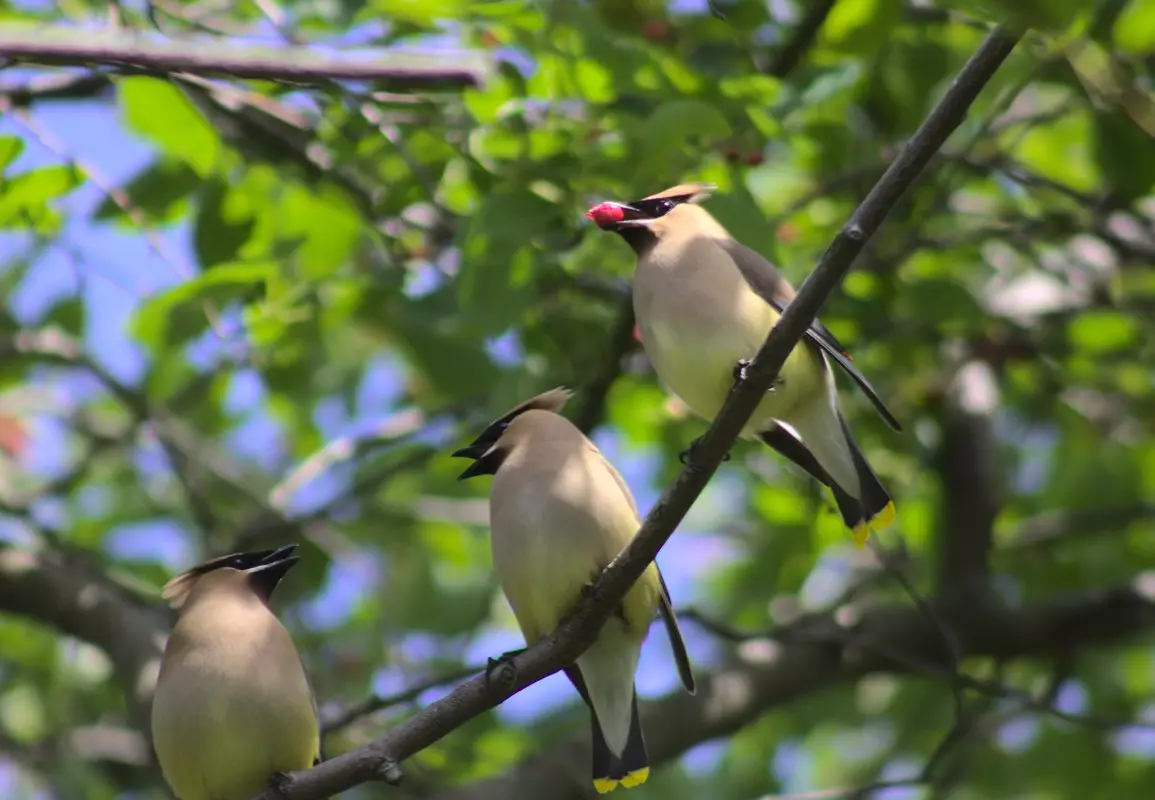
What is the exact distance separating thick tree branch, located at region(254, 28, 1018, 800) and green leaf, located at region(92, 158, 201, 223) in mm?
2499

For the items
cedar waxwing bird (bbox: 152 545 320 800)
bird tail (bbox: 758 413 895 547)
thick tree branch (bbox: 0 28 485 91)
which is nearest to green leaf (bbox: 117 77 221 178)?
cedar waxwing bird (bbox: 152 545 320 800)

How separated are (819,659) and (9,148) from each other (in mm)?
3829

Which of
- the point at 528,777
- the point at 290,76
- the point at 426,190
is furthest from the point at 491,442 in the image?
the point at 290,76

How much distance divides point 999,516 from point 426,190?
3939mm

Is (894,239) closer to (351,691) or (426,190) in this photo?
(426,190)

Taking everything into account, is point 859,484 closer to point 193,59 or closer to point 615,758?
point 615,758

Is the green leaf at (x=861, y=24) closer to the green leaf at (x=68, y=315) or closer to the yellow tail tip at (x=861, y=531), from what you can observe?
the yellow tail tip at (x=861, y=531)

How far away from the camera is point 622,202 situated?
4.55m

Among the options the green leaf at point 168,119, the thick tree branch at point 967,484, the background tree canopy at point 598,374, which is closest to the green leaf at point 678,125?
the background tree canopy at point 598,374

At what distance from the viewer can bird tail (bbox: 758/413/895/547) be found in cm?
425

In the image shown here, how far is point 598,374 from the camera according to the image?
213 inches

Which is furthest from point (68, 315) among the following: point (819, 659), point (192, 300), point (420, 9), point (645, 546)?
point (645, 546)

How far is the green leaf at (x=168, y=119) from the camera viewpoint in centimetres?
468

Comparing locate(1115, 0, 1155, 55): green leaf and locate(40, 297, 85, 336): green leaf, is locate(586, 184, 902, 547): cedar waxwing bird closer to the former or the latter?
locate(1115, 0, 1155, 55): green leaf
